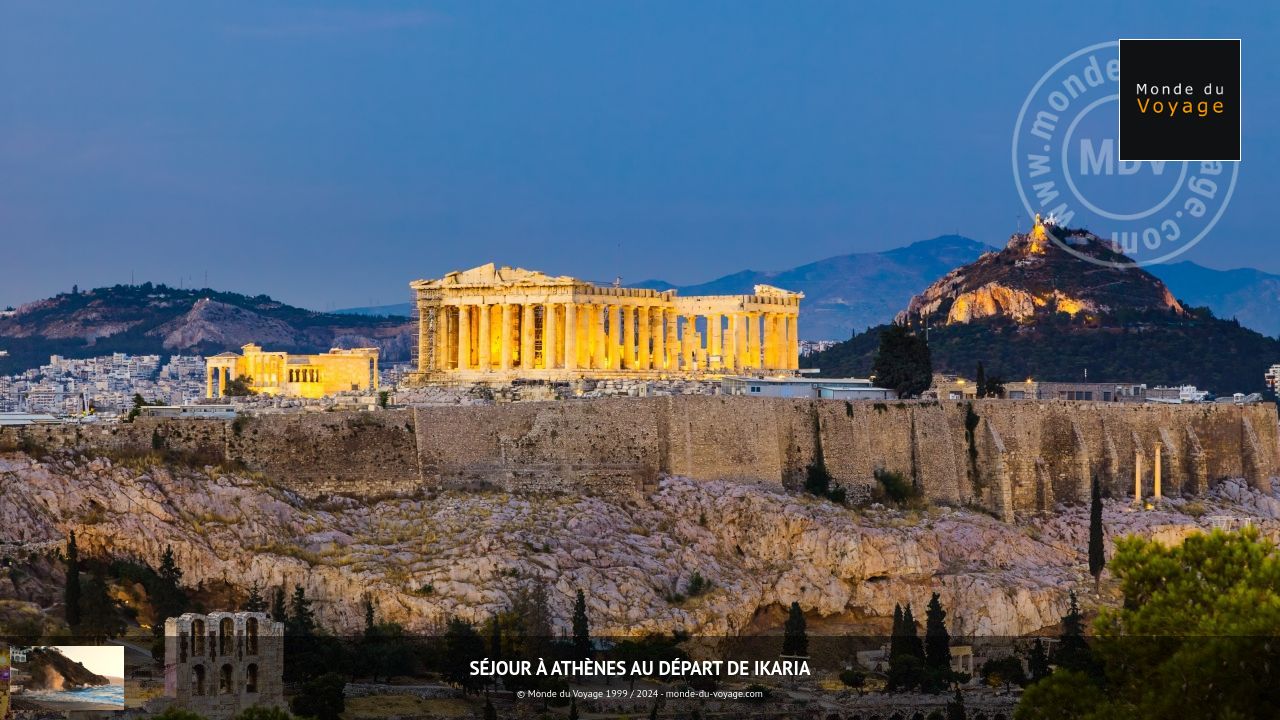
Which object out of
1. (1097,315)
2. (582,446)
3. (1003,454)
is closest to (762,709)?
(582,446)

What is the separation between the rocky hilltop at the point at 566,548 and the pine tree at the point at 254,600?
338 mm

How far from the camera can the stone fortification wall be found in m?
60.6

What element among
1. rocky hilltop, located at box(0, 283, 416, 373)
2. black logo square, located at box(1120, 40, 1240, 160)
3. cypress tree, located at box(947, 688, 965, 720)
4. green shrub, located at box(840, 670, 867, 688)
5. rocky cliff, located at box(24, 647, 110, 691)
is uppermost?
black logo square, located at box(1120, 40, 1240, 160)

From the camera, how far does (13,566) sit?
53.7 metres

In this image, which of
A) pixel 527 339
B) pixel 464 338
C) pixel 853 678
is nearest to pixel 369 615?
pixel 853 678

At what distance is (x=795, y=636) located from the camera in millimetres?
60344

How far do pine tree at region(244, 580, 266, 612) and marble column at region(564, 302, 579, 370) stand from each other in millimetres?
21537

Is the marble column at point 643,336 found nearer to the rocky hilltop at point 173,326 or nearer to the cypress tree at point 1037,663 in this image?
the cypress tree at point 1037,663

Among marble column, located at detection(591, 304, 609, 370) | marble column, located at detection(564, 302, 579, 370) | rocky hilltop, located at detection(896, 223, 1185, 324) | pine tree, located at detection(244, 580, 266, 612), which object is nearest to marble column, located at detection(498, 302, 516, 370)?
marble column, located at detection(564, 302, 579, 370)

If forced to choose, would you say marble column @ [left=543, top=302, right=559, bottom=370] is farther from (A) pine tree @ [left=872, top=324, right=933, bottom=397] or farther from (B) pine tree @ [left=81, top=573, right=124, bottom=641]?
(B) pine tree @ [left=81, top=573, right=124, bottom=641]

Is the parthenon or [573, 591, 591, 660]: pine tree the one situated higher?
the parthenon

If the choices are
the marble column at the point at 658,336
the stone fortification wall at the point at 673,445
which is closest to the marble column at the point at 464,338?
the marble column at the point at 658,336

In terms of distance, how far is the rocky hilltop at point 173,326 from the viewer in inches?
5084

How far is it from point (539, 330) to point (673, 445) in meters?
13.5
